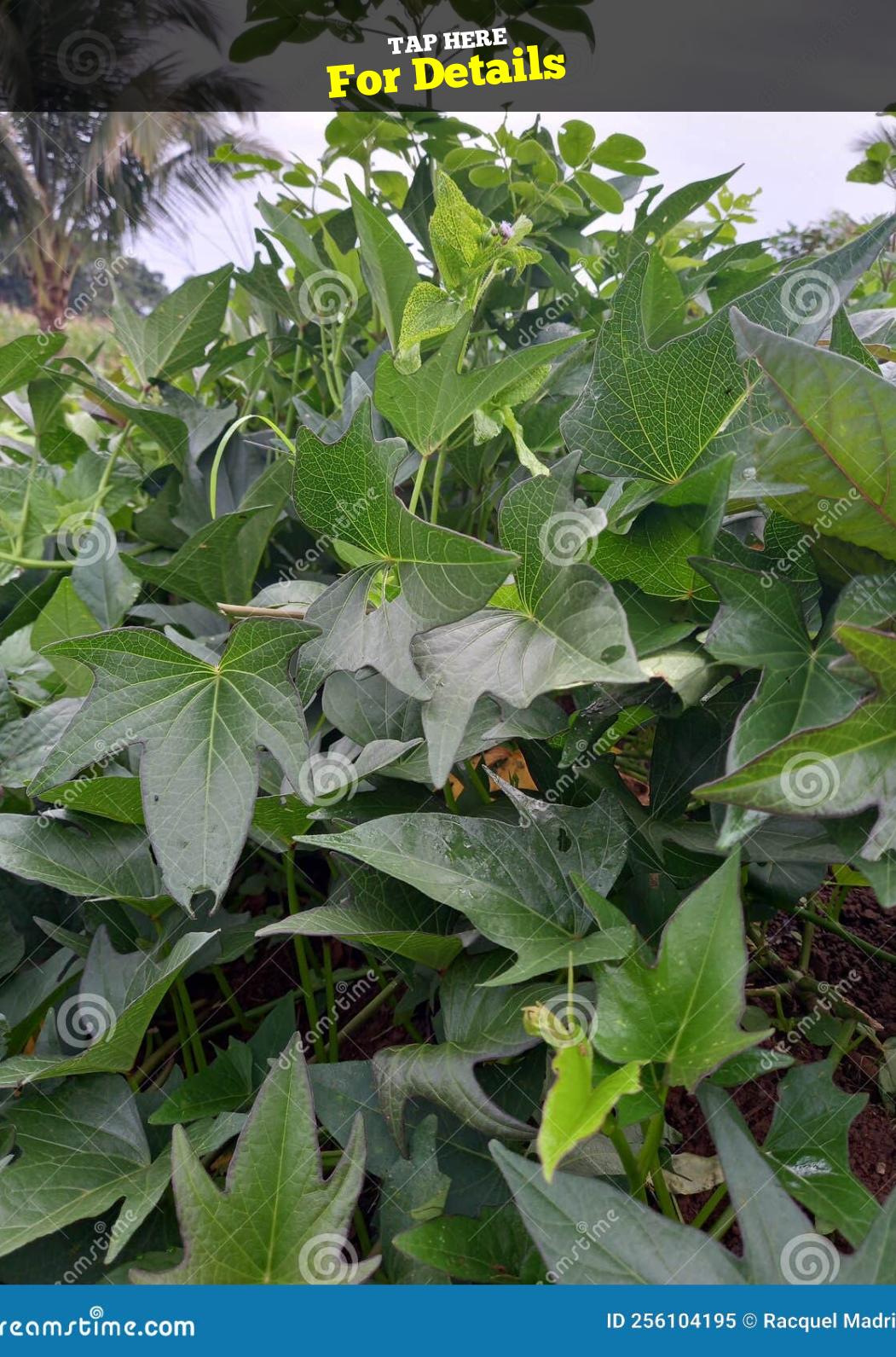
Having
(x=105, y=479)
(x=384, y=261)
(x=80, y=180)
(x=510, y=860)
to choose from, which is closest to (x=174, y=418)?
(x=105, y=479)

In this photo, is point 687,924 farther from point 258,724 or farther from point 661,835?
point 258,724

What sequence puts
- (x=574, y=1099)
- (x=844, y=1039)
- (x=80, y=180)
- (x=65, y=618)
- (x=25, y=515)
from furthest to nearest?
(x=80, y=180) < (x=25, y=515) < (x=65, y=618) < (x=844, y=1039) < (x=574, y=1099)

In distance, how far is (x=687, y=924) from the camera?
32 centimetres

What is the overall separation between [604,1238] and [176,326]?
0.68m

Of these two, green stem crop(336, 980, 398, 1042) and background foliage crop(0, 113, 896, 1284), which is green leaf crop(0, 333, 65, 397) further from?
green stem crop(336, 980, 398, 1042)

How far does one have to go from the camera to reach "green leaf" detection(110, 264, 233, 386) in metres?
0.72

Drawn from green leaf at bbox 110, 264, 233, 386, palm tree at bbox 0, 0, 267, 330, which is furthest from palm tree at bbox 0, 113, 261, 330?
green leaf at bbox 110, 264, 233, 386

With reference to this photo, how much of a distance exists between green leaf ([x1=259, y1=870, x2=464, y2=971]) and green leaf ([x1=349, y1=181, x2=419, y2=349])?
0.29 metres

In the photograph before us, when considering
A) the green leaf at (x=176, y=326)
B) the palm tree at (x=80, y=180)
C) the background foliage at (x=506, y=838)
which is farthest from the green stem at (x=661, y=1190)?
the palm tree at (x=80, y=180)

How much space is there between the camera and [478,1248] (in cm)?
36

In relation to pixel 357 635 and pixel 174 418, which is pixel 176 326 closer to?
pixel 174 418

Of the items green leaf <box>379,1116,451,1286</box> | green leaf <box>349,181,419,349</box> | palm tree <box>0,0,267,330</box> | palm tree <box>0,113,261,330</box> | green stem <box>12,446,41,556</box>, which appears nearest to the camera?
green leaf <box>379,1116,451,1286</box>

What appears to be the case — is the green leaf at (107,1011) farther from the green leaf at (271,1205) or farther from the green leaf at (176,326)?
the green leaf at (176,326)

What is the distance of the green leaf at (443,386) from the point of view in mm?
401
